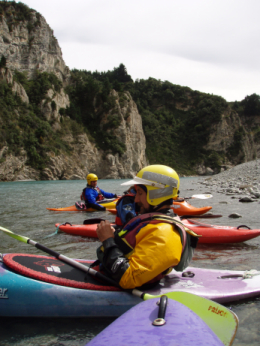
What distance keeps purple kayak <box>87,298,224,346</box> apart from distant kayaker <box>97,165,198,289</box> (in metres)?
0.29

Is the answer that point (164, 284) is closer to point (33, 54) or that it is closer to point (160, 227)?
point (160, 227)

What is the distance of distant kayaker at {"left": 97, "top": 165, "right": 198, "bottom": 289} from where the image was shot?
1.94 m

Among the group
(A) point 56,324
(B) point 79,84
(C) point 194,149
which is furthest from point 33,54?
(A) point 56,324

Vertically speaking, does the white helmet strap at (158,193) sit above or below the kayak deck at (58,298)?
above

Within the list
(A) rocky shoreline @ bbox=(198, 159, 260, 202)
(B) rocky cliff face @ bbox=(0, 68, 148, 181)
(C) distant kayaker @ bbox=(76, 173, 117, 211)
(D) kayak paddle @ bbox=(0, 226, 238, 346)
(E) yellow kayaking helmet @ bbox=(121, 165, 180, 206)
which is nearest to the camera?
(D) kayak paddle @ bbox=(0, 226, 238, 346)

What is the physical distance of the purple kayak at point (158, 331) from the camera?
4.56ft

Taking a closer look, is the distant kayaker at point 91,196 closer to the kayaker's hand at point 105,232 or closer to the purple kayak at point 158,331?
the kayaker's hand at point 105,232

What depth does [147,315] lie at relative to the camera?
5.44 feet

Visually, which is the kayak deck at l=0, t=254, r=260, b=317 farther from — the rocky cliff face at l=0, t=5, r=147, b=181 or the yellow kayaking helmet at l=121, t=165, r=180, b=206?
the rocky cliff face at l=0, t=5, r=147, b=181

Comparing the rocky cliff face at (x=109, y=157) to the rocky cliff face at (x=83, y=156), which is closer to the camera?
the rocky cliff face at (x=83, y=156)

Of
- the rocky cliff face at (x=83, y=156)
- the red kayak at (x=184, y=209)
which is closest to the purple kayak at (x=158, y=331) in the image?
the red kayak at (x=184, y=209)

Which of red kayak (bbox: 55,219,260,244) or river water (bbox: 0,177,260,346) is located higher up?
red kayak (bbox: 55,219,260,244)

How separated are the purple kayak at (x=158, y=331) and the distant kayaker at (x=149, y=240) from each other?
0.94 feet

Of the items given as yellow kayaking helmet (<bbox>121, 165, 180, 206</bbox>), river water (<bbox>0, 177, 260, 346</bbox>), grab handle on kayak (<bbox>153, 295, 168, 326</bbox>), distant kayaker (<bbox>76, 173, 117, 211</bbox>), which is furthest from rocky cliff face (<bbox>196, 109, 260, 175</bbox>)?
grab handle on kayak (<bbox>153, 295, 168, 326</bbox>)
